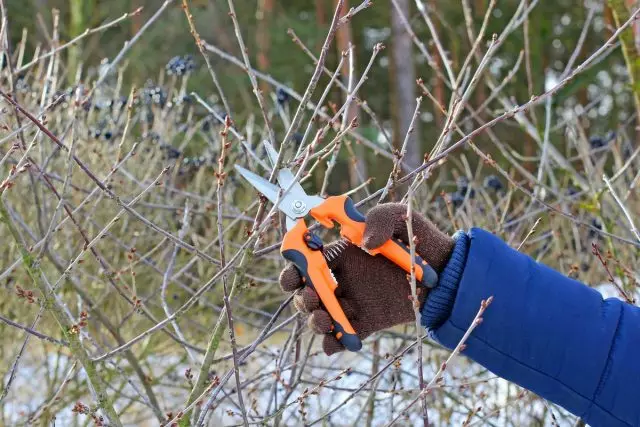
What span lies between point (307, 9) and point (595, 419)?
17.1 m

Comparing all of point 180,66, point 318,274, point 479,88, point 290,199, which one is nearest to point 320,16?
point 479,88

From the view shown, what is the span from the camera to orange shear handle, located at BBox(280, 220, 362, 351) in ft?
5.41

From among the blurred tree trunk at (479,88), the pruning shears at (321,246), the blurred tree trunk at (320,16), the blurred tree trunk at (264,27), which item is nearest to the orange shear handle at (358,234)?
the pruning shears at (321,246)

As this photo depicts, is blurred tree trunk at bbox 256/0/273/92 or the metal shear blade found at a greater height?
blurred tree trunk at bbox 256/0/273/92

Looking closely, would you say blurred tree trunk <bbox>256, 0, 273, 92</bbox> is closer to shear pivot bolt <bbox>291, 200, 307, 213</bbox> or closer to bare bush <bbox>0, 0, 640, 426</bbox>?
bare bush <bbox>0, 0, 640, 426</bbox>

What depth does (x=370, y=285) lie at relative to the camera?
5.71 ft

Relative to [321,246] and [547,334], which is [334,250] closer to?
[321,246]

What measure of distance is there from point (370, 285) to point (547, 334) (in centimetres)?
38

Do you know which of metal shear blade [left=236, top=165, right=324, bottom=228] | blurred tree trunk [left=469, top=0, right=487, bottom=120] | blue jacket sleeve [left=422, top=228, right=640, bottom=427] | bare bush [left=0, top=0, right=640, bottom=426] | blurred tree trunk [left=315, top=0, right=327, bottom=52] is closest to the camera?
blue jacket sleeve [left=422, top=228, right=640, bottom=427]

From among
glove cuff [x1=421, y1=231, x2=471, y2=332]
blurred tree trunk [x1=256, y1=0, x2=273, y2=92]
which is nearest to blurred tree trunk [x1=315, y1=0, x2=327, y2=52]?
blurred tree trunk [x1=256, y1=0, x2=273, y2=92]

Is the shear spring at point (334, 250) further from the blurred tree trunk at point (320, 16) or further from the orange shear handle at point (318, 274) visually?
the blurred tree trunk at point (320, 16)

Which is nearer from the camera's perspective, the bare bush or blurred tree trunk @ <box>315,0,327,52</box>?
the bare bush

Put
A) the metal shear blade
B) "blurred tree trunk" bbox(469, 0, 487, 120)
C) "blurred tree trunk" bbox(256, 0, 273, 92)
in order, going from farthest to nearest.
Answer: "blurred tree trunk" bbox(469, 0, 487, 120) < "blurred tree trunk" bbox(256, 0, 273, 92) < the metal shear blade

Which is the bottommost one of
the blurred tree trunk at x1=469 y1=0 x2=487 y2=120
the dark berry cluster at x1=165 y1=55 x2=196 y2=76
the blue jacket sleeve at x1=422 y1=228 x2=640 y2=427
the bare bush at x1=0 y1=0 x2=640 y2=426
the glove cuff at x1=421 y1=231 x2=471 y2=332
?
the blue jacket sleeve at x1=422 y1=228 x2=640 y2=427
